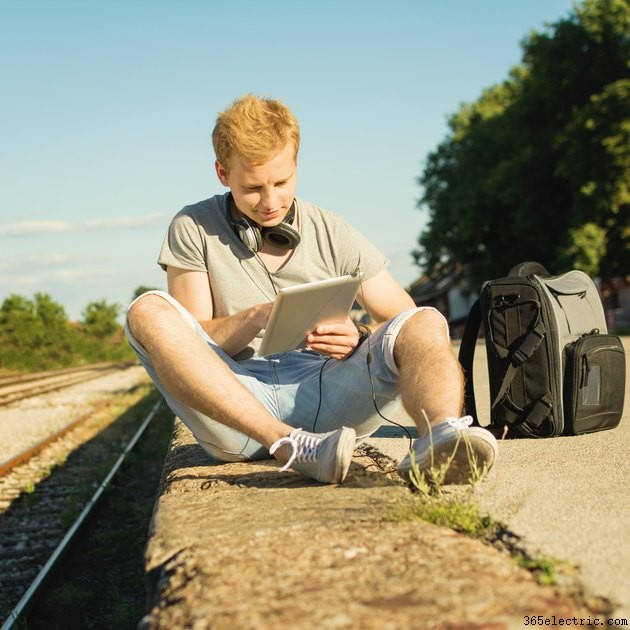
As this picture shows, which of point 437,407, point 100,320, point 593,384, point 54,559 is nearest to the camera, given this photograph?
point 437,407

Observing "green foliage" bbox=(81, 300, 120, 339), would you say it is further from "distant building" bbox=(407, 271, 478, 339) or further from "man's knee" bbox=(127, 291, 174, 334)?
"man's knee" bbox=(127, 291, 174, 334)

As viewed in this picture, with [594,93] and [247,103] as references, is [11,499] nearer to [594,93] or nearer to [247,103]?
[247,103]

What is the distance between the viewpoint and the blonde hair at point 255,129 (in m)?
3.78

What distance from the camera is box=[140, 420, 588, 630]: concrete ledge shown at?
→ 2010mm

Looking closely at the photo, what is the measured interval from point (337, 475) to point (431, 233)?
34329 mm

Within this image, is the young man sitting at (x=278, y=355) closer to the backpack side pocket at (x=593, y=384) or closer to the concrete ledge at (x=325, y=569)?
the concrete ledge at (x=325, y=569)

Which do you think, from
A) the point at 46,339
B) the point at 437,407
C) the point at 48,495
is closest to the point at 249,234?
the point at 437,407

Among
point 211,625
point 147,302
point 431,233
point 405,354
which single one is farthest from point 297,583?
point 431,233

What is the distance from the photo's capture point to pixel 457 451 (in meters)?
3.06

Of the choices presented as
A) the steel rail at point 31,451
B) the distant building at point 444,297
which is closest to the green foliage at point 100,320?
the distant building at point 444,297

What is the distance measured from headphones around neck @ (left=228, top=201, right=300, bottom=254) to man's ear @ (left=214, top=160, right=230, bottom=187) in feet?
0.59

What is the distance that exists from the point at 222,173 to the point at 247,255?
0.39m

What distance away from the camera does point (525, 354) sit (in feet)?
15.6

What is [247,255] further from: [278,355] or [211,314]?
[278,355]
